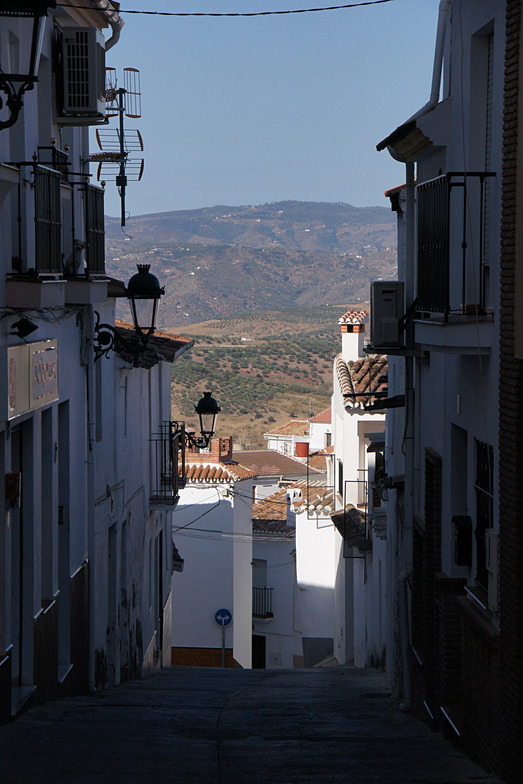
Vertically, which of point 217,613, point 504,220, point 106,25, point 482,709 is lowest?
point 217,613

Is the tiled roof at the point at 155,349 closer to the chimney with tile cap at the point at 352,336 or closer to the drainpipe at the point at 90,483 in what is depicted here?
the drainpipe at the point at 90,483

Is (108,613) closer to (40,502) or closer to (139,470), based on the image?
(139,470)

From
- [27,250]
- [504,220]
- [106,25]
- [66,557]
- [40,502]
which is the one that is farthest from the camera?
[106,25]

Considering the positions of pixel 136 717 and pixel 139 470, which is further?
pixel 139 470

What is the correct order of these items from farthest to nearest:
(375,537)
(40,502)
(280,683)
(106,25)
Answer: (375,537)
(280,683)
(106,25)
(40,502)

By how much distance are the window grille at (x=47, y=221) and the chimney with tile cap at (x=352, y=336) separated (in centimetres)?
1638

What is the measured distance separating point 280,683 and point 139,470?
15.3 feet

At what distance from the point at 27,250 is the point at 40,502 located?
2.60 metres

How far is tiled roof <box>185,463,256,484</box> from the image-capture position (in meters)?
32.2

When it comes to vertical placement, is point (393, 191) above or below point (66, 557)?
above

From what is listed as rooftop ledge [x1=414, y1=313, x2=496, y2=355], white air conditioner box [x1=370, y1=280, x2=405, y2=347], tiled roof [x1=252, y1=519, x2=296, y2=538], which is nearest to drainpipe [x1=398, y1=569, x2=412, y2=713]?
white air conditioner box [x1=370, y1=280, x2=405, y2=347]

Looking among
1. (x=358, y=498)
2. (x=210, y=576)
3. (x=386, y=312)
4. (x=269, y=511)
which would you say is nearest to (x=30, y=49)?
(x=386, y=312)

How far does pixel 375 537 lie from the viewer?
61.7 feet

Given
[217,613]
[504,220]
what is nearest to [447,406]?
[504,220]
